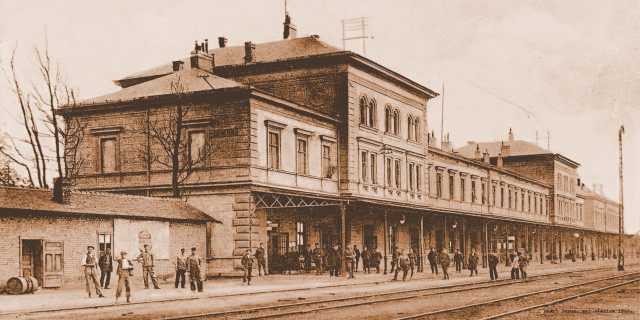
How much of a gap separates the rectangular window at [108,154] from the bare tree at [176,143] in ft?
4.97

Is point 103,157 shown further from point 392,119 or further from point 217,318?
point 217,318

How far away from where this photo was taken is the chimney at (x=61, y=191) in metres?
24.2

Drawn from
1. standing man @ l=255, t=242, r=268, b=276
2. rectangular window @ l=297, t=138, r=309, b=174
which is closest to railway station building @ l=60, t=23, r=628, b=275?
rectangular window @ l=297, t=138, r=309, b=174

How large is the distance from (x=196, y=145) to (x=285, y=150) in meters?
3.77

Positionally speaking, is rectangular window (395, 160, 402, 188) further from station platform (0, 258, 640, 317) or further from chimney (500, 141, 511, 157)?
chimney (500, 141, 511, 157)

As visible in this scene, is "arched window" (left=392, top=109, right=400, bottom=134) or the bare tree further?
"arched window" (left=392, top=109, right=400, bottom=134)

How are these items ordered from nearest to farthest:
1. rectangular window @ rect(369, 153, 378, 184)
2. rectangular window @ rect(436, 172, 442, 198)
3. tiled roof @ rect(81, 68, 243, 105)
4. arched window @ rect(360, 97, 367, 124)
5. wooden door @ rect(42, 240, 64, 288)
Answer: wooden door @ rect(42, 240, 64, 288), tiled roof @ rect(81, 68, 243, 105), arched window @ rect(360, 97, 367, 124), rectangular window @ rect(369, 153, 378, 184), rectangular window @ rect(436, 172, 442, 198)

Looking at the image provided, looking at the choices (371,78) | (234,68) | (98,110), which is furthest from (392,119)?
(98,110)

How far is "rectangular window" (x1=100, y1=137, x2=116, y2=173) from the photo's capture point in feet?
117

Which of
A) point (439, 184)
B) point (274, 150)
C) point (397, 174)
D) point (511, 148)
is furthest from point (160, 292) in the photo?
point (511, 148)

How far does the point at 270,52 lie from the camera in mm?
43156

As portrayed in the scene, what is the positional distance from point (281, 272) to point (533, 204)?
4843cm

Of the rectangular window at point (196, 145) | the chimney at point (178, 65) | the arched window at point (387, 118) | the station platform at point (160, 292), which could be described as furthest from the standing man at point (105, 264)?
the arched window at point (387, 118)

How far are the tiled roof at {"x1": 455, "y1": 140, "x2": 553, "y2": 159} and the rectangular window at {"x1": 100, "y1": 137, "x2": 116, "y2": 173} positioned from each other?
50.9 m
